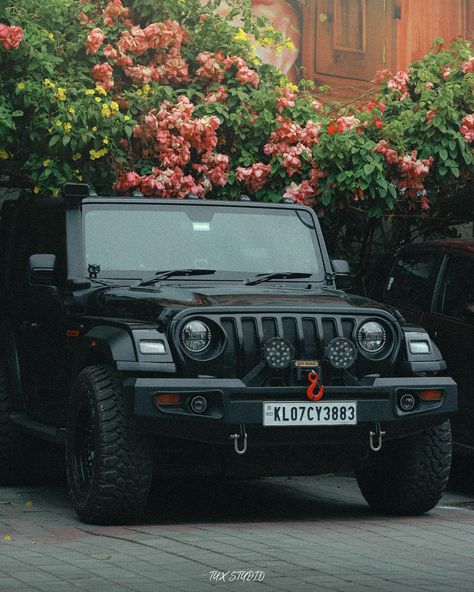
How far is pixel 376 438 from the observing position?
7664 millimetres

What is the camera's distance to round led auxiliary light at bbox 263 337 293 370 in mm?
7465

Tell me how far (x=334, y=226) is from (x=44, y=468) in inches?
144

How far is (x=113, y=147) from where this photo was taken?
11.2 metres

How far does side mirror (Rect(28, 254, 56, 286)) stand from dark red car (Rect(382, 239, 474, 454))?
2.79 m

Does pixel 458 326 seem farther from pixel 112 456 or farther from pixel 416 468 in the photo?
pixel 112 456

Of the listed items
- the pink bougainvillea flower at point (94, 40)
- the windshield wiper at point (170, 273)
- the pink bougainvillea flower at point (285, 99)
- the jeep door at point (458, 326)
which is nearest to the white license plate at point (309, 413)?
the windshield wiper at point (170, 273)

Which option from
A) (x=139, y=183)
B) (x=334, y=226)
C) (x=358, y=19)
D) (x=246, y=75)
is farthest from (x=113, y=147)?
(x=358, y=19)

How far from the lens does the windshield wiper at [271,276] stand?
8.52 meters

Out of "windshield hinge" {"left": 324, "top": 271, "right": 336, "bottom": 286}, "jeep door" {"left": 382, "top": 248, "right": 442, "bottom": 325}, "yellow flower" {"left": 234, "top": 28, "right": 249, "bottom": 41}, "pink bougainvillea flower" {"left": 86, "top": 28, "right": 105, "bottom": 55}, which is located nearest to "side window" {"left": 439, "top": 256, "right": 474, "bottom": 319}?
"jeep door" {"left": 382, "top": 248, "right": 442, "bottom": 325}

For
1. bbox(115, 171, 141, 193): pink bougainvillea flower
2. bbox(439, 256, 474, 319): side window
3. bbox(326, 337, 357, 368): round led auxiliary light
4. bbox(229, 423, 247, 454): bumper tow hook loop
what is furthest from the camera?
bbox(115, 171, 141, 193): pink bougainvillea flower

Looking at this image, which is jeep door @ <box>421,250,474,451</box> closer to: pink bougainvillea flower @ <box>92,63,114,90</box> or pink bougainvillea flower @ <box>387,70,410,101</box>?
pink bougainvillea flower @ <box>387,70,410,101</box>

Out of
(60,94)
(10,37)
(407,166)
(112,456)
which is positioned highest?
(10,37)

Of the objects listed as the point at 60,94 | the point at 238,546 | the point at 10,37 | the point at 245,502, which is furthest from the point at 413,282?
the point at 238,546

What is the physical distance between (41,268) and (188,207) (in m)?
1.08
